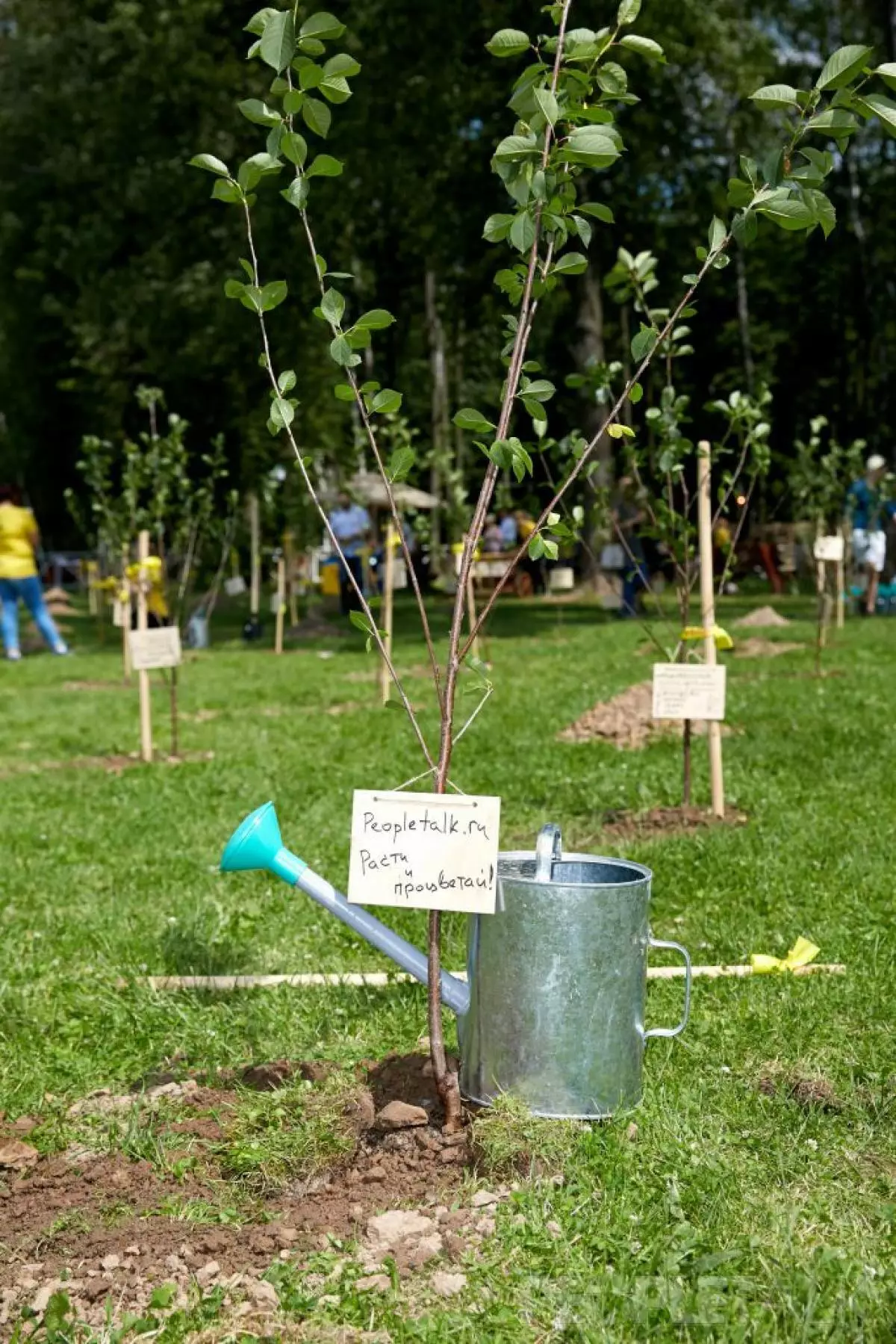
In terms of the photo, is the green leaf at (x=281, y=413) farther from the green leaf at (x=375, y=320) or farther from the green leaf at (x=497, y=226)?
the green leaf at (x=497, y=226)

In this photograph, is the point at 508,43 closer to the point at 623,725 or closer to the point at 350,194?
the point at 623,725

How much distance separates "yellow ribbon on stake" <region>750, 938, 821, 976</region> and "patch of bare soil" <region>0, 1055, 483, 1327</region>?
1.24 metres

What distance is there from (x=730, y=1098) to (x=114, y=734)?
23.5 ft

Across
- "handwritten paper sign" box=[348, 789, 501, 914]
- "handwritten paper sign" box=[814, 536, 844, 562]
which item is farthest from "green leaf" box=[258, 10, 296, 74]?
"handwritten paper sign" box=[814, 536, 844, 562]

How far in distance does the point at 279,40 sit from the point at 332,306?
1.71 feet

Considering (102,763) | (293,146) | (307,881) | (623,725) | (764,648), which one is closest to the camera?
(293,146)

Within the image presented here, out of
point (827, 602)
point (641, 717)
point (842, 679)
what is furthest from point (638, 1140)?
point (827, 602)

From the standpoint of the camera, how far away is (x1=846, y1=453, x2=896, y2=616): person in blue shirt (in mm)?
16391

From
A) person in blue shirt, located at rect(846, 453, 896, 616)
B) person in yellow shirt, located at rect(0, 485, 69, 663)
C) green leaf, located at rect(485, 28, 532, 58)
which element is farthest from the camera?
person in blue shirt, located at rect(846, 453, 896, 616)

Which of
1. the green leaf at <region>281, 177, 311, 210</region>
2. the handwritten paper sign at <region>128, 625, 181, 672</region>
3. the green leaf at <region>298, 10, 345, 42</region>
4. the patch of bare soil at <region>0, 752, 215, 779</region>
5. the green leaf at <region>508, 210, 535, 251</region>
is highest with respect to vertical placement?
the green leaf at <region>298, 10, 345, 42</region>

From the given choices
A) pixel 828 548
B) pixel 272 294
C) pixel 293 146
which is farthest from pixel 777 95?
pixel 828 548

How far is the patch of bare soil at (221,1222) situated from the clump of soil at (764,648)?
10.4m

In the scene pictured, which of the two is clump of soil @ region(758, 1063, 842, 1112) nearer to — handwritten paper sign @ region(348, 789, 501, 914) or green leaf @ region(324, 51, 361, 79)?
handwritten paper sign @ region(348, 789, 501, 914)

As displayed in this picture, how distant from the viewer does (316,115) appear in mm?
2691
